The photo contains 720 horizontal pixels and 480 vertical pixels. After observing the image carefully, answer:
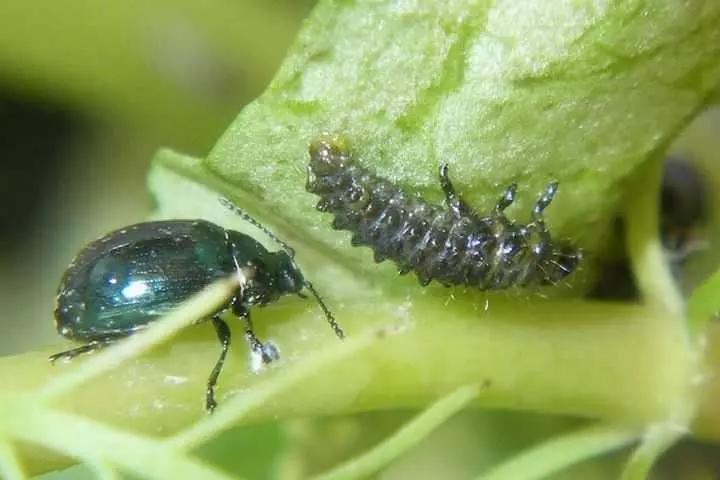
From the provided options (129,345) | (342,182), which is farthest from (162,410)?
(342,182)

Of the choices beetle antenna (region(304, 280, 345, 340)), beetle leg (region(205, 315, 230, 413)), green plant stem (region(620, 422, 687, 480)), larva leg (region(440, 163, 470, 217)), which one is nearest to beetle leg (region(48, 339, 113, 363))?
beetle leg (region(205, 315, 230, 413))

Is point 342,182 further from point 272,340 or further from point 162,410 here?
point 162,410

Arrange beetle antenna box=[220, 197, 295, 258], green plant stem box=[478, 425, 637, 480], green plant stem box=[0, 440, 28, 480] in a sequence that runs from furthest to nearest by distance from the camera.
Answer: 1. beetle antenna box=[220, 197, 295, 258]
2. green plant stem box=[478, 425, 637, 480]
3. green plant stem box=[0, 440, 28, 480]

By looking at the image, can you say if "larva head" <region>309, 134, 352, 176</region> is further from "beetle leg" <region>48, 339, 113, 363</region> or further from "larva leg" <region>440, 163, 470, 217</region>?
"beetle leg" <region>48, 339, 113, 363</region>

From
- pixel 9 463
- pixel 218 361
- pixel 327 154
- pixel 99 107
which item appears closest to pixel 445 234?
pixel 327 154

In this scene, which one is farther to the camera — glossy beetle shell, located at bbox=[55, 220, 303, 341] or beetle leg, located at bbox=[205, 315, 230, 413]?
glossy beetle shell, located at bbox=[55, 220, 303, 341]

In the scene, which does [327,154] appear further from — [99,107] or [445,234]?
[99,107]

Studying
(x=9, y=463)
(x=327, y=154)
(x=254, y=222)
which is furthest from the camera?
(x=254, y=222)

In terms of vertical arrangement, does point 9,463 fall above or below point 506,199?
below
